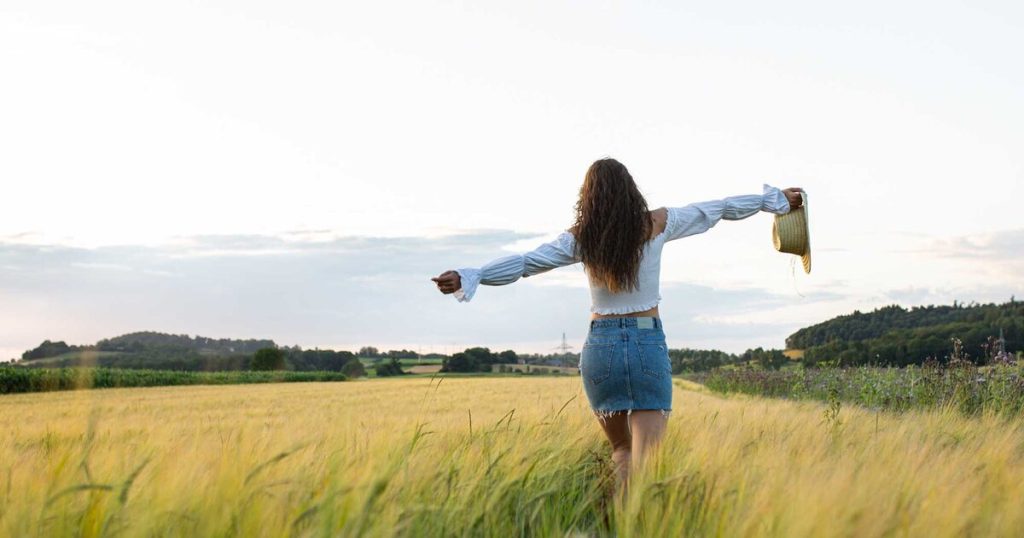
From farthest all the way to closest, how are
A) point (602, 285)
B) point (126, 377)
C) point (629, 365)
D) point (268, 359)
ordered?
point (268, 359) < point (126, 377) < point (602, 285) < point (629, 365)

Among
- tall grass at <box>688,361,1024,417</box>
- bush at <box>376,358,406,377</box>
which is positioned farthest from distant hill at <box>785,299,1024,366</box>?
bush at <box>376,358,406,377</box>

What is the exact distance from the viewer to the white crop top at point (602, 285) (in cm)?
437

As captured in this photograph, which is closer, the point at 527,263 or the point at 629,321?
Result: the point at 629,321

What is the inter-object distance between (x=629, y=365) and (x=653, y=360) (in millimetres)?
117

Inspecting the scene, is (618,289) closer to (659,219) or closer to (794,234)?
(659,219)

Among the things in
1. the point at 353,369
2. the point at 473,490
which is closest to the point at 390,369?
the point at 353,369

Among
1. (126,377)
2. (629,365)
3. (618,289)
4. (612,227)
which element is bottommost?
(629,365)

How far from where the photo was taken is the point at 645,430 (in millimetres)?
4297

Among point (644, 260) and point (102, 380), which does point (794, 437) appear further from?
point (102, 380)

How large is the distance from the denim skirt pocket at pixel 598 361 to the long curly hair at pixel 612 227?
28 cm

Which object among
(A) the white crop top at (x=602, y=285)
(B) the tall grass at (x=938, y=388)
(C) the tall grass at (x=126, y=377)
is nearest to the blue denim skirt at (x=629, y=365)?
(A) the white crop top at (x=602, y=285)

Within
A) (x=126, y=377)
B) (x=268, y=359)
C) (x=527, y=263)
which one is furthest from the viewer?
(x=268, y=359)

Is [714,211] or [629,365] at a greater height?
[714,211]

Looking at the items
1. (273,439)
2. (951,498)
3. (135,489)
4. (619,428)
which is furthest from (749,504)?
(273,439)
